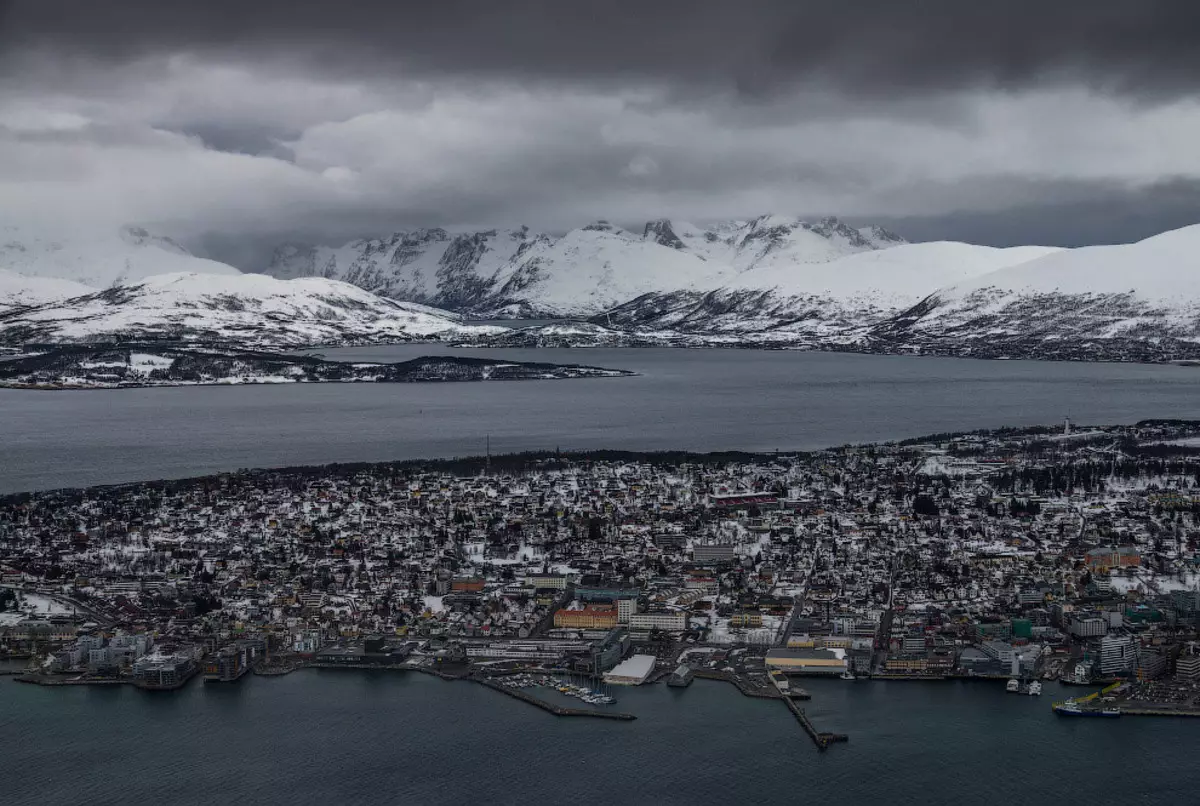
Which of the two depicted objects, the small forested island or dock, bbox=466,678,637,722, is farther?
the small forested island

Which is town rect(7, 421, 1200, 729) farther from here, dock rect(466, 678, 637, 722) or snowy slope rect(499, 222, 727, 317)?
snowy slope rect(499, 222, 727, 317)

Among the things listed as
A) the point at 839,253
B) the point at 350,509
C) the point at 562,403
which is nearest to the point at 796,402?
the point at 562,403

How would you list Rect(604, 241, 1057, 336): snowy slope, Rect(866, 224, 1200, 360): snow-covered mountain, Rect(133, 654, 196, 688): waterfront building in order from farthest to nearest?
Rect(604, 241, 1057, 336): snowy slope
Rect(866, 224, 1200, 360): snow-covered mountain
Rect(133, 654, 196, 688): waterfront building

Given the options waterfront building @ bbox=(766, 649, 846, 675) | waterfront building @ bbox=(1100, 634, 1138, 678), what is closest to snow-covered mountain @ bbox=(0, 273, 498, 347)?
waterfront building @ bbox=(766, 649, 846, 675)

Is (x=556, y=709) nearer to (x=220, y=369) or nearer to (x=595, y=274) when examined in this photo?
(x=220, y=369)

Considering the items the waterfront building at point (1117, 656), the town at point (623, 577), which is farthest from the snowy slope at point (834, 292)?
the waterfront building at point (1117, 656)

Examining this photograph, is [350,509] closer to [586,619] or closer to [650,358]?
[586,619]

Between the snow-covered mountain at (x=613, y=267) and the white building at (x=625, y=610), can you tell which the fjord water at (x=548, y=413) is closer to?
the white building at (x=625, y=610)
